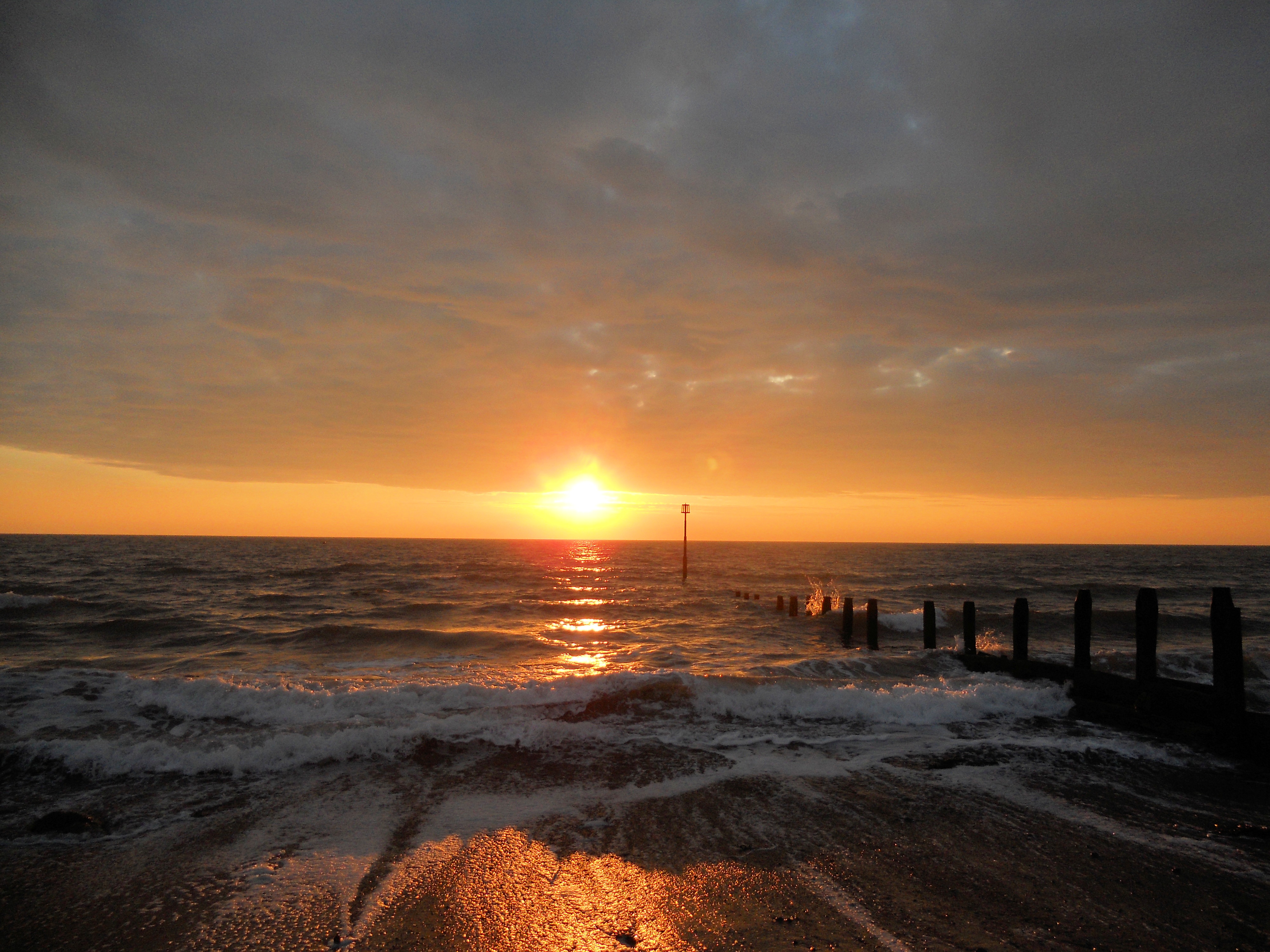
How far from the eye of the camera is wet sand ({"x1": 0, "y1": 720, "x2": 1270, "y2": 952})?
4691 mm

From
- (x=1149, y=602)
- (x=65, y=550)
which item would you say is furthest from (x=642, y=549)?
(x=1149, y=602)

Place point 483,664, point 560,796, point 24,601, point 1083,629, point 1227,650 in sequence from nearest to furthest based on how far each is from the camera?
point 560,796 < point 1227,650 < point 1083,629 < point 483,664 < point 24,601

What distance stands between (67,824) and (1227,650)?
1586 centimetres

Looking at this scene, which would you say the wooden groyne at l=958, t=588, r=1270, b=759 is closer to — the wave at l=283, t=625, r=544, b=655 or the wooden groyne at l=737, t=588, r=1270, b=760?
the wooden groyne at l=737, t=588, r=1270, b=760

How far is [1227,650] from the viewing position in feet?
33.5

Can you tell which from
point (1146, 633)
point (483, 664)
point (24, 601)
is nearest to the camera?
point (1146, 633)

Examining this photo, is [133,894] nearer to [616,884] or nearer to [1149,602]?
[616,884]

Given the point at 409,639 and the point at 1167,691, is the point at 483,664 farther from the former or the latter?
the point at 1167,691

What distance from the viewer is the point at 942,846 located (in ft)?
19.8

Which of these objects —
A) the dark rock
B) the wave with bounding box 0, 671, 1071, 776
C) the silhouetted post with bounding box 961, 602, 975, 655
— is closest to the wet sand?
the dark rock

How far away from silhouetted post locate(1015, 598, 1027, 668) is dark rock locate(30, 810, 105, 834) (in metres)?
16.4

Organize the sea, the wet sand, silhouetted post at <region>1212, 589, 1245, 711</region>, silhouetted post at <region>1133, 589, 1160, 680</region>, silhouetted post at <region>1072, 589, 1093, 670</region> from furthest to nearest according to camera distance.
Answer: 1. silhouetted post at <region>1072, 589, 1093, 670</region>
2. silhouetted post at <region>1133, 589, 1160, 680</region>
3. silhouetted post at <region>1212, 589, 1245, 711</region>
4. the sea
5. the wet sand

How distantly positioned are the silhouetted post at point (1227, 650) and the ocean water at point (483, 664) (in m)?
2.54

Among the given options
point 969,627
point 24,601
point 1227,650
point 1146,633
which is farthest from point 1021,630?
point 24,601
